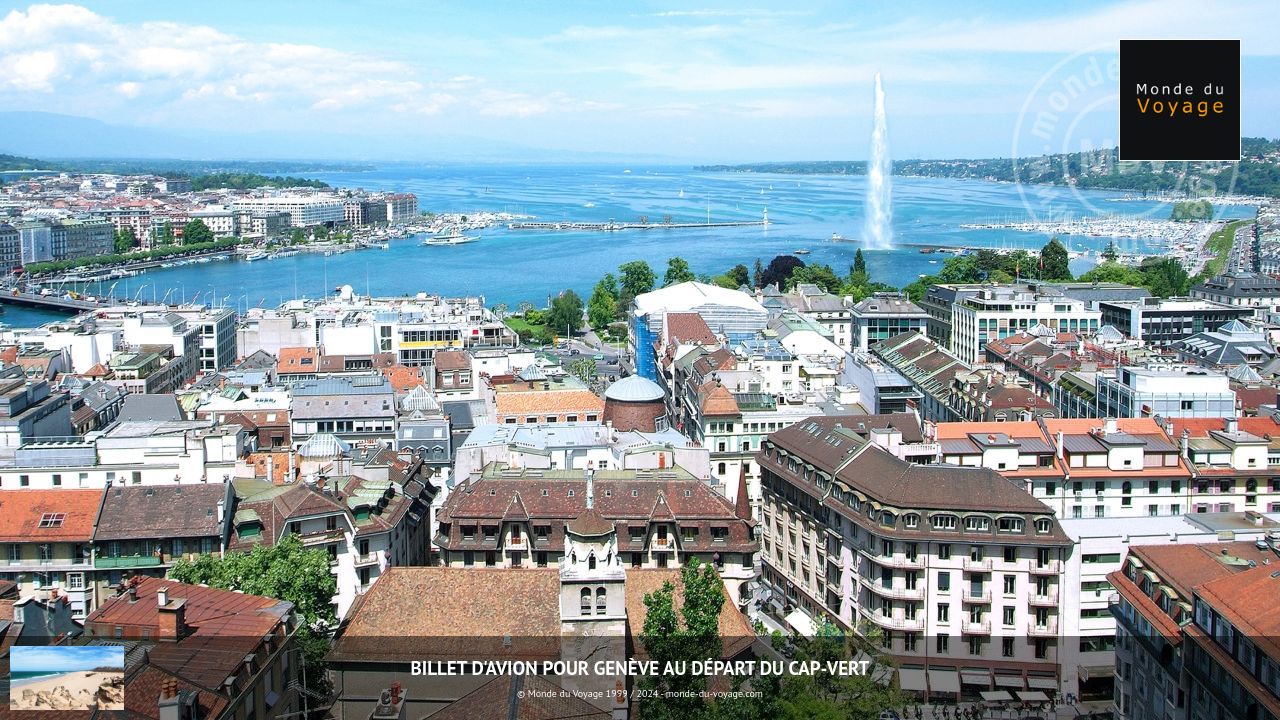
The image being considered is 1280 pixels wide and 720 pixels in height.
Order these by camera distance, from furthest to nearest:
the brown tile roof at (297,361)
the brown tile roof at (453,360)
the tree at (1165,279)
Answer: the tree at (1165,279)
the brown tile roof at (297,361)
the brown tile roof at (453,360)

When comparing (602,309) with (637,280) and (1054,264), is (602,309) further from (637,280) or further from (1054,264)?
(1054,264)

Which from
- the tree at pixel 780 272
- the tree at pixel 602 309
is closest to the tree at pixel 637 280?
the tree at pixel 602 309

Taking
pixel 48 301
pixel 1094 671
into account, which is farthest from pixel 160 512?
pixel 48 301

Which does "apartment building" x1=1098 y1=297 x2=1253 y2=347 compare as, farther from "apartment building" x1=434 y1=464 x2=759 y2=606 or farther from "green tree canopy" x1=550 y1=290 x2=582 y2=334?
"apartment building" x1=434 y1=464 x2=759 y2=606

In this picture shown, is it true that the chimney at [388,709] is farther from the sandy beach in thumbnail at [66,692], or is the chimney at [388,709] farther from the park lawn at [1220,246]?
the park lawn at [1220,246]

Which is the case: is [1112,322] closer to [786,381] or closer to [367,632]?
[786,381]

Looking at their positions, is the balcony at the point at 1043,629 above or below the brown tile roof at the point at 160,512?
below
